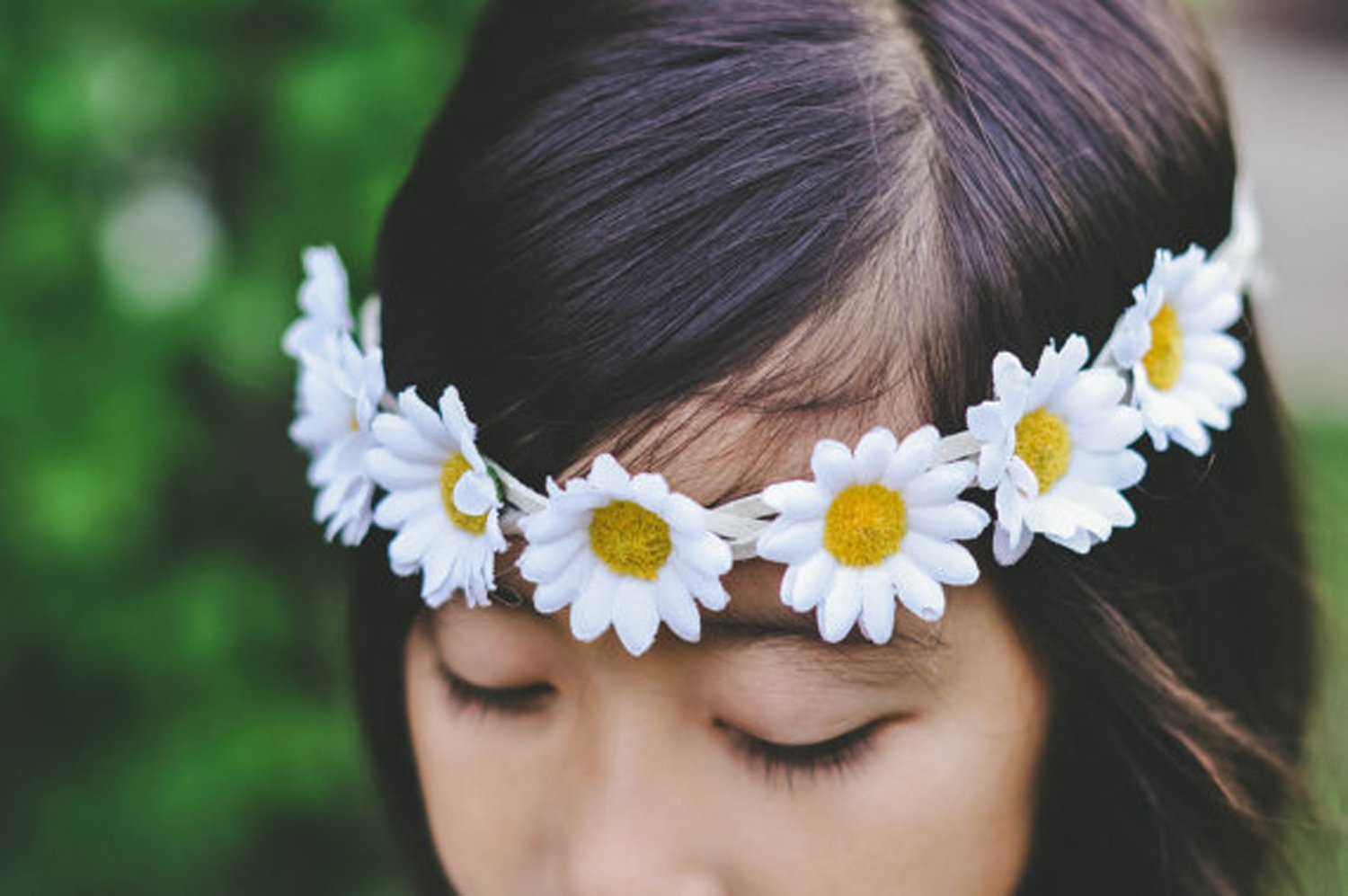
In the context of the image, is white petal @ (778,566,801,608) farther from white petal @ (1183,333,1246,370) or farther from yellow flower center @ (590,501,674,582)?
white petal @ (1183,333,1246,370)

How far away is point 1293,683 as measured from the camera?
1.68 metres

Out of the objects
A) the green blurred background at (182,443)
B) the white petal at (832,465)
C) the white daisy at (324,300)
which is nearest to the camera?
the white petal at (832,465)

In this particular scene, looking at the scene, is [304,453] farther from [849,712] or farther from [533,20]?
[849,712]

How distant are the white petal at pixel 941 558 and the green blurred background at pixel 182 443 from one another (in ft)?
2.78

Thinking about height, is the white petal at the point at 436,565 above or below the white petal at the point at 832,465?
below

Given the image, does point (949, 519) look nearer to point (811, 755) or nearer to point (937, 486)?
point (937, 486)

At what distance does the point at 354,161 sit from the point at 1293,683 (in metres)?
1.24

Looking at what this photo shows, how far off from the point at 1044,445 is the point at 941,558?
0.12 m

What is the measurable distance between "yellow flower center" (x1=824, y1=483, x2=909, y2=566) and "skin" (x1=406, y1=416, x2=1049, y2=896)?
5 cm

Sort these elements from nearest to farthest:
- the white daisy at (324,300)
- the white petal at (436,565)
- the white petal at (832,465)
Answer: the white petal at (832,465) < the white petal at (436,565) < the white daisy at (324,300)

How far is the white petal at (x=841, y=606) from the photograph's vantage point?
42.7 inches

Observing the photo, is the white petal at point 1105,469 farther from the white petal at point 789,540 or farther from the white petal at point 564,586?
the white petal at point 564,586

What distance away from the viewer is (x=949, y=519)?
1.10 m

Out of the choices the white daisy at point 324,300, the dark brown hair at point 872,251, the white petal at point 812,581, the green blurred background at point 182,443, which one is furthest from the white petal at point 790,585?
the green blurred background at point 182,443
